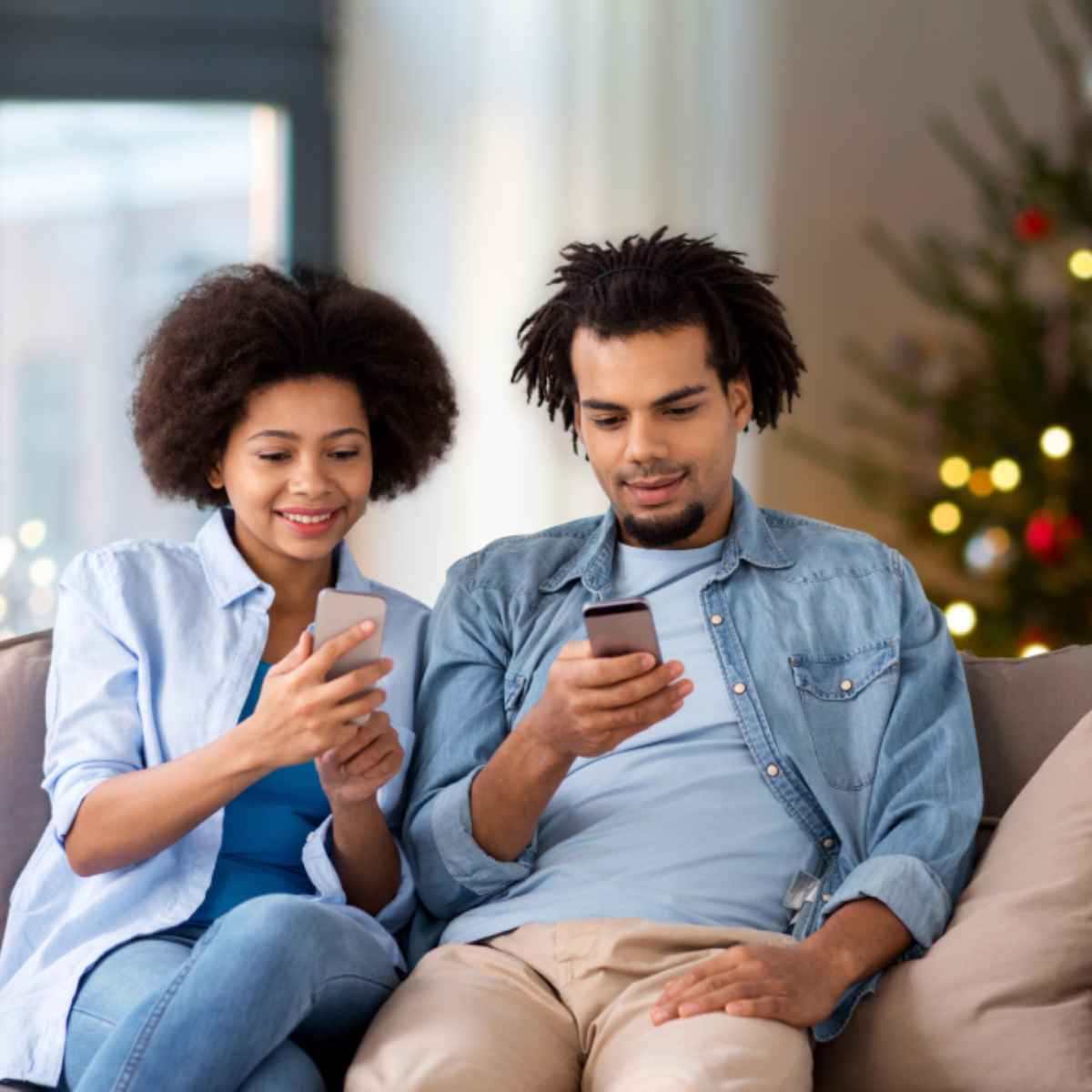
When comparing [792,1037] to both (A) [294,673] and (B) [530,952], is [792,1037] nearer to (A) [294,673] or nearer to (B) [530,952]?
(B) [530,952]

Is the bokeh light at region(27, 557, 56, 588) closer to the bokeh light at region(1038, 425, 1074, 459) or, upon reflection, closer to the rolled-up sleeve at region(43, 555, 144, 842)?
the rolled-up sleeve at region(43, 555, 144, 842)

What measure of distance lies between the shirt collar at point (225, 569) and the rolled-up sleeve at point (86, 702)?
0.40 ft

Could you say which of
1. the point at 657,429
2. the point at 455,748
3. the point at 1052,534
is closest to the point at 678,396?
the point at 657,429

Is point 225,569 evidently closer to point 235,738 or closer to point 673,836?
point 235,738

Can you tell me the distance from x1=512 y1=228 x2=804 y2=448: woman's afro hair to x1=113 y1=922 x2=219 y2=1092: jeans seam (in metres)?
0.83

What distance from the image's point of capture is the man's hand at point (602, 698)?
113 centimetres

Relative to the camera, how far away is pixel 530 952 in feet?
4.02

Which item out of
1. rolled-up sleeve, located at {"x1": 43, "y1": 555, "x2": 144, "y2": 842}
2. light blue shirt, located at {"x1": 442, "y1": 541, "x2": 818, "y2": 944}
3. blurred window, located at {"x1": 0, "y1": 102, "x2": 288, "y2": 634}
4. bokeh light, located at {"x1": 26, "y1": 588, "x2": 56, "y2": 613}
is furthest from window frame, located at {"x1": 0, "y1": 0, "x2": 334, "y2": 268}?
light blue shirt, located at {"x1": 442, "y1": 541, "x2": 818, "y2": 944}

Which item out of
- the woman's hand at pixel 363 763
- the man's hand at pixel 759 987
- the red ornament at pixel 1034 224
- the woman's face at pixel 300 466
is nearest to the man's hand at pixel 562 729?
the woman's hand at pixel 363 763

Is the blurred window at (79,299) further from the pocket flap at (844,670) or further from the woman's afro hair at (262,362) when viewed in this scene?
the pocket flap at (844,670)

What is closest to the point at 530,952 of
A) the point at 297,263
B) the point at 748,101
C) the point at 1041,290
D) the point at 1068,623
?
the point at 297,263

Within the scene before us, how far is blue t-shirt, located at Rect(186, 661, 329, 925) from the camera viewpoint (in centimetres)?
129

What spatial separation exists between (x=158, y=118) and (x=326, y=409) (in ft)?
6.35

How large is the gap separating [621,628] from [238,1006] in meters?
0.45
